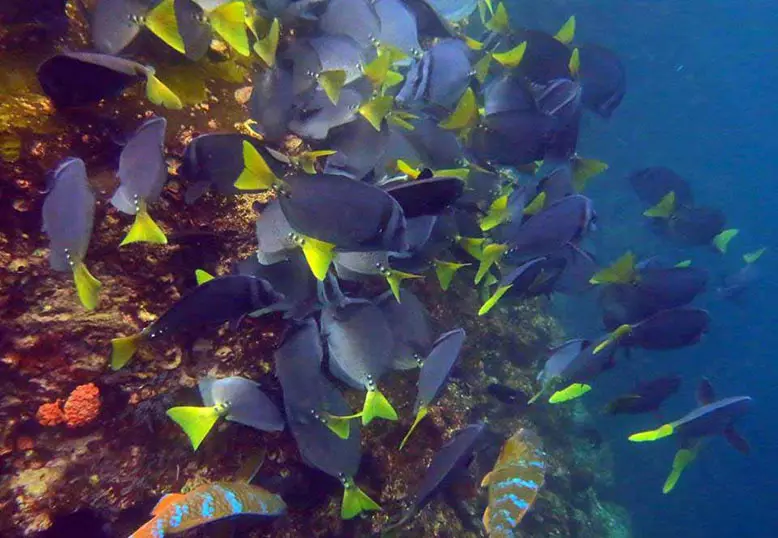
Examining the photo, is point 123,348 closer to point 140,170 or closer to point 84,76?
point 140,170

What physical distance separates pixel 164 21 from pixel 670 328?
14.9 feet

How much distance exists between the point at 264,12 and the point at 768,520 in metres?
20.0

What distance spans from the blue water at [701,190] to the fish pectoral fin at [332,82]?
37.6 ft

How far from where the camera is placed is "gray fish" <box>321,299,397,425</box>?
2246mm

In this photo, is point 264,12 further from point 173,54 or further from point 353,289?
point 353,289

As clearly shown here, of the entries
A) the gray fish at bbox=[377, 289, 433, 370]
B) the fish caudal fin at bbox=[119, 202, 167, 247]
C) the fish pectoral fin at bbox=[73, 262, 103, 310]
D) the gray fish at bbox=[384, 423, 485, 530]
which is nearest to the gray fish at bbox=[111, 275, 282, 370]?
the fish pectoral fin at bbox=[73, 262, 103, 310]

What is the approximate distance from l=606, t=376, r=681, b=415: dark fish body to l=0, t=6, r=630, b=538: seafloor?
7.89ft

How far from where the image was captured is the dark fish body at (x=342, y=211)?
6.00 ft

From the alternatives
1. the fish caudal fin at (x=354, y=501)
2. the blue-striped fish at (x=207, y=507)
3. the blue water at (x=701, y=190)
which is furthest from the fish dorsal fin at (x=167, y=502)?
the blue water at (x=701, y=190)

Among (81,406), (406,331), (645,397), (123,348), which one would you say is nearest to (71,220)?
(123,348)

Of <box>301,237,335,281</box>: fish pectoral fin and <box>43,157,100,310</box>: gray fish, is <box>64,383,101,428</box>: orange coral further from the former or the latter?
<box>301,237,335,281</box>: fish pectoral fin

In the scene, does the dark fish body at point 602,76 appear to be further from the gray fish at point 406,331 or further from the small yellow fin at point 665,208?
the gray fish at point 406,331

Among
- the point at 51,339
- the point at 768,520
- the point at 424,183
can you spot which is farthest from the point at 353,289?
the point at 768,520

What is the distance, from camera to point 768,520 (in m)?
15.0
